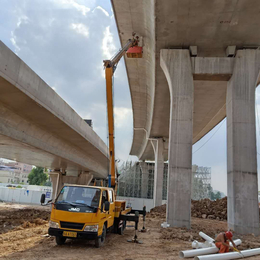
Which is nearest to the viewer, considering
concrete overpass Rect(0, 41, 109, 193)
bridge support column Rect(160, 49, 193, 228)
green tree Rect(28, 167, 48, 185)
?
concrete overpass Rect(0, 41, 109, 193)

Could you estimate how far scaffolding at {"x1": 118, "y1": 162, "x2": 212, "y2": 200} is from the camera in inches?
2211

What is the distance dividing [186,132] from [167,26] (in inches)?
218

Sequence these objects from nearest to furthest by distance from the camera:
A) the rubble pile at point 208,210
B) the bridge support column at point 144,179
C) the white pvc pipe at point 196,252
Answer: the white pvc pipe at point 196,252
the rubble pile at point 208,210
the bridge support column at point 144,179

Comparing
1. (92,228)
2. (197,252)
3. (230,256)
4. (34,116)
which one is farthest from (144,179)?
(230,256)

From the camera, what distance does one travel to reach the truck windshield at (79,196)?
29.2ft

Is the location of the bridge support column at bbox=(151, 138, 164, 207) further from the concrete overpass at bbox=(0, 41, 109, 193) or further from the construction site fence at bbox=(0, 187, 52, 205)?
the construction site fence at bbox=(0, 187, 52, 205)

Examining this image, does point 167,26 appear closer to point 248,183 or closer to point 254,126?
point 254,126

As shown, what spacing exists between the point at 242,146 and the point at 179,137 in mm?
3250

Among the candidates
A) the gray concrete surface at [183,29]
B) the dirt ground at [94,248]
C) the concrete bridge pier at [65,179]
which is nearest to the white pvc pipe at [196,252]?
the dirt ground at [94,248]

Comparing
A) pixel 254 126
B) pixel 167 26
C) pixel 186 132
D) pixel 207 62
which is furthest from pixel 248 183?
pixel 167 26

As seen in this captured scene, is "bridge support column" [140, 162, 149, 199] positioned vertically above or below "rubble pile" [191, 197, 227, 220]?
above

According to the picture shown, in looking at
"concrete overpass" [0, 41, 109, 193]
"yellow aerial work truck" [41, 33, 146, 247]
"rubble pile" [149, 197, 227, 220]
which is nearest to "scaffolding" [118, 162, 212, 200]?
"rubble pile" [149, 197, 227, 220]

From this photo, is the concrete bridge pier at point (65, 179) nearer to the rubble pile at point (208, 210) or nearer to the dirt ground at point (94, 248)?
the rubble pile at point (208, 210)

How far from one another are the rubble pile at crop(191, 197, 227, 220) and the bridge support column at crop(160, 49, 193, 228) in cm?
910
